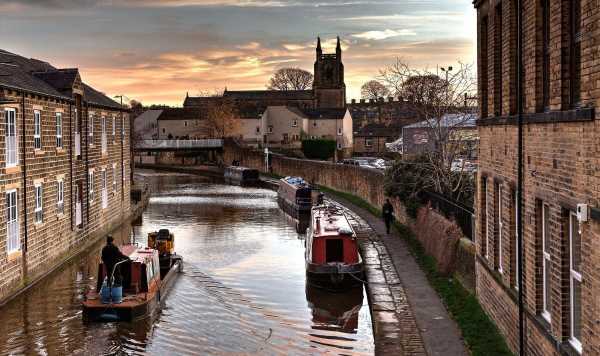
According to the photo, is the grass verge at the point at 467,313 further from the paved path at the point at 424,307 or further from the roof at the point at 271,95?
the roof at the point at 271,95

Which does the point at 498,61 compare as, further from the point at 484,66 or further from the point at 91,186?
the point at 91,186

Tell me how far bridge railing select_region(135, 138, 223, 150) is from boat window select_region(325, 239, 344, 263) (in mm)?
58491

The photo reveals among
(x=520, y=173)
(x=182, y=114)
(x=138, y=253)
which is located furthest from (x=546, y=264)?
(x=182, y=114)

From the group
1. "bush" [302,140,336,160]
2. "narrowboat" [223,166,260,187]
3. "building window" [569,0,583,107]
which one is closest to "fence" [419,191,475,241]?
"building window" [569,0,583,107]

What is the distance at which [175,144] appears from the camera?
266ft

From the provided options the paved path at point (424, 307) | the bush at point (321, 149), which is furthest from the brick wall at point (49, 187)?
the bush at point (321, 149)

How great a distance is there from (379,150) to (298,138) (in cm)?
1284

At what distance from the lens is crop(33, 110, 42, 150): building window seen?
22047 millimetres

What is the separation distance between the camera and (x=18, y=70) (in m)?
23.9

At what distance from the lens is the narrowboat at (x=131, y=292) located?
16.9m

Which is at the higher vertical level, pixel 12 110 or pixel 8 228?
pixel 12 110

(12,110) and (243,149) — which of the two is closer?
(12,110)

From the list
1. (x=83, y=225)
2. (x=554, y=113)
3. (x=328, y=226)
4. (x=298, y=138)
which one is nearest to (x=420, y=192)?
(x=328, y=226)

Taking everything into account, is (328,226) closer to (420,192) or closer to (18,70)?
(420,192)
